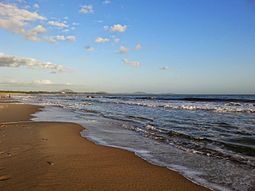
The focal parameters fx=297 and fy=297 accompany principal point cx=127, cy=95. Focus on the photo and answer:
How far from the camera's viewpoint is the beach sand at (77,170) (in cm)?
542

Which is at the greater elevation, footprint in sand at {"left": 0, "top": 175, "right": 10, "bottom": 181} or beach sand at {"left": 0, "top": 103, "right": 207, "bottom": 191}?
footprint in sand at {"left": 0, "top": 175, "right": 10, "bottom": 181}

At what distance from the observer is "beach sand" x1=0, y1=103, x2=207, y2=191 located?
17.8ft

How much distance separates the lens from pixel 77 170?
6457mm

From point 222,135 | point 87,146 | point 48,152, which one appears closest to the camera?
point 48,152

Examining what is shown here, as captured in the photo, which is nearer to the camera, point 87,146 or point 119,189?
point 119,189

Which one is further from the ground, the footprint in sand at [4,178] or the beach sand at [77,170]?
the footprint in sand at [4,178]

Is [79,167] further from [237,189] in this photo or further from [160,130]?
[160,130]

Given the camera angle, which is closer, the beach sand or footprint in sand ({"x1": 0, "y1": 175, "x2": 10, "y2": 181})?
the beach sand

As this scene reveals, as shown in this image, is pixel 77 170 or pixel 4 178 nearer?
pixel 4 178

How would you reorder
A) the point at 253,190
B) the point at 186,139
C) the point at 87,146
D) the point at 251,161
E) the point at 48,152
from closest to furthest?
the point at 253,190 < the point at 251,161 < the point at 48,152 < the point at 87,146 < the point at 186,139

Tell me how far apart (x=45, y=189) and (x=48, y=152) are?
10.7ft

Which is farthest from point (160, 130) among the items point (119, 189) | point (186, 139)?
point (119, 189)

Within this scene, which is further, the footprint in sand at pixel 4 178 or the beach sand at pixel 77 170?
the footprint in sand at pixel 4 178

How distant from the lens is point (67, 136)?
38.8ft
